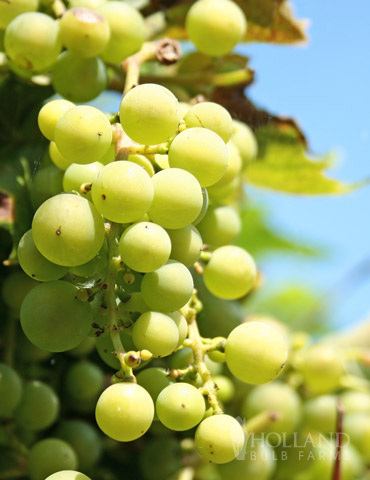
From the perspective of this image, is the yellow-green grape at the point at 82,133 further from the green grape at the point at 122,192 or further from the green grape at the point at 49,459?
the green grape at the point at 49,459

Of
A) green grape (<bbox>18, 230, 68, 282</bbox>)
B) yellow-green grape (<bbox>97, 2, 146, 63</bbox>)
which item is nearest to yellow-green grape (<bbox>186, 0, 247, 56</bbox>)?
yellow-green grape (<bbox>97, 2, 146, 63</bbox>)

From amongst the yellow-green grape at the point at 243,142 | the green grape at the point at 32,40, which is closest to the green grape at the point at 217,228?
the yellow-green grape at the point at 243,142

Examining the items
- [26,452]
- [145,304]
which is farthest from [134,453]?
[145,304]

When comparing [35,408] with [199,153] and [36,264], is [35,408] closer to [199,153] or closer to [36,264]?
[36,264]

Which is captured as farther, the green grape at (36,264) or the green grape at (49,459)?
the green grape at (49,459)

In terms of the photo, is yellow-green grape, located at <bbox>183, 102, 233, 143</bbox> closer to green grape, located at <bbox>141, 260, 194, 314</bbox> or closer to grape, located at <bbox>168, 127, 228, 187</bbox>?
grape, located at <bbox>168, 127, 228, 187</bbox>
